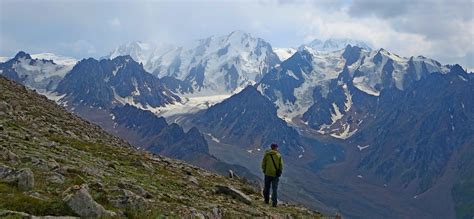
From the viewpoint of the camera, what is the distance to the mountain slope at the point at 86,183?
1780 centimetres

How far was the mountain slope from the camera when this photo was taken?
701 inches

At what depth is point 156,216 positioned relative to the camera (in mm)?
19297

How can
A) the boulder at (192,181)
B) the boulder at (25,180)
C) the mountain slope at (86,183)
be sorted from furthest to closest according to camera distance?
the boulder at (192,181) < the boulder at (25,180) < the mountain slope at (86,183)

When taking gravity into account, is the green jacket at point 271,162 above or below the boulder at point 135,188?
above

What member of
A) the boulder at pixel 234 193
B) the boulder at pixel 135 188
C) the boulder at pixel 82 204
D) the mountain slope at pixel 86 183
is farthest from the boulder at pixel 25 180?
the boulder at pixel 234 193

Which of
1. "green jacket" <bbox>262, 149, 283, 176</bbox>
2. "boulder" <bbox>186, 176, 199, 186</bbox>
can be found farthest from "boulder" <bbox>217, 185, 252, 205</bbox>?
"green jacket" <bbox>262, 149, 283, 176</bbox>

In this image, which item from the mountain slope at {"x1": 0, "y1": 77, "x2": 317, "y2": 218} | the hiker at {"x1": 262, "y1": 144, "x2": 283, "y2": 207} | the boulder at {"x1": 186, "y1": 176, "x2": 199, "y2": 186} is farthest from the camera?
the boulder at {"x1": 186, "y1": 176, "x2": 199, "y2": 186}

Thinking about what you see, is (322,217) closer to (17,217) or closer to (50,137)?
(50,137)

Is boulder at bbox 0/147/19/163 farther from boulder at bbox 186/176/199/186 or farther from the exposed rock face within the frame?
boulder at bbox 186/176/199/186

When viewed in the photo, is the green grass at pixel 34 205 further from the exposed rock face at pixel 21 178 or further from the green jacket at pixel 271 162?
the green jacket at pixel 271 162

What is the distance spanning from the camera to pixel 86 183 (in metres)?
22.7

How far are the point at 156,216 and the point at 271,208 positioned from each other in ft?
46.4

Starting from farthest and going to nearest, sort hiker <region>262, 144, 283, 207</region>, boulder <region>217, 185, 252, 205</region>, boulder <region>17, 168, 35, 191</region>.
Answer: hiker <region>262, 144, 283, 207</region>, boulder <region>217, 185, 252, 205</region>, boulder <region>17, 168, 35, 191</region>

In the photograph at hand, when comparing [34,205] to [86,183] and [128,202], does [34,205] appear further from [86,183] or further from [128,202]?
[86,183]
